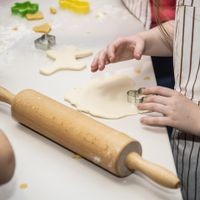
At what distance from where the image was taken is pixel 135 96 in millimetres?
719

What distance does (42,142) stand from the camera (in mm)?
629

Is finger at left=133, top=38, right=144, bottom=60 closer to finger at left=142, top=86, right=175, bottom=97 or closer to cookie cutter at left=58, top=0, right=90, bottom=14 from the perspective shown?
finger at left=142, top=86, right=175, bottom=97

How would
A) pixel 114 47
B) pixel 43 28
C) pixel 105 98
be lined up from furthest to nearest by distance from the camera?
pixel 43 28 < pixel 114 47 < pixel 105 98

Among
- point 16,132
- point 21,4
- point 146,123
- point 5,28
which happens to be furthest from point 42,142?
point 21,4

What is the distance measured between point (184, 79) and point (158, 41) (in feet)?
0.40

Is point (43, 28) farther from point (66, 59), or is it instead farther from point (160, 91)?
point (160, 91)

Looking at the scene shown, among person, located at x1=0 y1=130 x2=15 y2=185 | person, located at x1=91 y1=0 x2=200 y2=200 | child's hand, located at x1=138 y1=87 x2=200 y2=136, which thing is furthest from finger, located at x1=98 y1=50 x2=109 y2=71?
person, located at x1=0 y1=130 x2=15 y2=185

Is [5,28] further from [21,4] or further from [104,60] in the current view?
[104,60]

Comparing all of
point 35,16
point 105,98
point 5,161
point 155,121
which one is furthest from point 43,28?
point 5,161

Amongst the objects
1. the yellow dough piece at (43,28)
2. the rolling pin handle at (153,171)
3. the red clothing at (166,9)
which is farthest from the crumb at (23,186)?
the red clothing at (166,9)

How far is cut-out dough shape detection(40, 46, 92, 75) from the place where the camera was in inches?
31.9

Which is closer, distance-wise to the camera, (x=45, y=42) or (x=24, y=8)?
(x=45, y=42)

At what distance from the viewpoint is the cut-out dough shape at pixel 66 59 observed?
2.66 feet

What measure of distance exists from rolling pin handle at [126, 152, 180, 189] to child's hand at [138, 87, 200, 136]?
128mm
